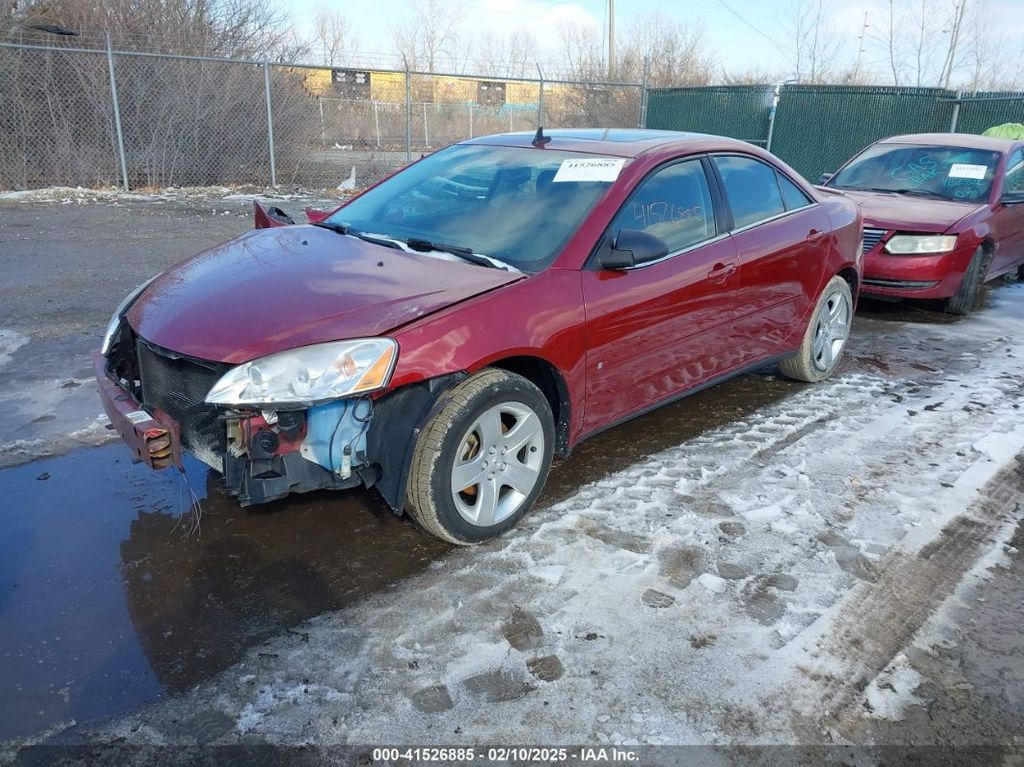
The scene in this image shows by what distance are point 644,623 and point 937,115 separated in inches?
613

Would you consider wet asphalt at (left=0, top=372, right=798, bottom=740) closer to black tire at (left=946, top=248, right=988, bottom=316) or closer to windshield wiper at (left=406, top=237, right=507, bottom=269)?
windshield wiper at (left=406, top=237, right=507, bottom=269)

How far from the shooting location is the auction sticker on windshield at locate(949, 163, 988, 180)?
302 inches

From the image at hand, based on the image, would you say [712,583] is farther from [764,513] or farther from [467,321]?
[467,321]

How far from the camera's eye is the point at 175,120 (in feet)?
44.9

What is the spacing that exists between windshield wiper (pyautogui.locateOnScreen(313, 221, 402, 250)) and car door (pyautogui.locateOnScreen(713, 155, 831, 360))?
1.90 meters

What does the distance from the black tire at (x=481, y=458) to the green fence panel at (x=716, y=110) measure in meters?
15.9

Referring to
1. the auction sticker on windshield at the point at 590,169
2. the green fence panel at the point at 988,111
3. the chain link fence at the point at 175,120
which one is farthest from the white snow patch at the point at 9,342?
the green fence panel at the point at 988,111

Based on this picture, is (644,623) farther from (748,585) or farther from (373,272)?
(373,272)

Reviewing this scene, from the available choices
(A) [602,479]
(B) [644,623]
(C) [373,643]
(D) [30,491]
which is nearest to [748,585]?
(B) [644,623]

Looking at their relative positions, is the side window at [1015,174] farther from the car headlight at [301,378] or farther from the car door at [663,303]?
the car headlight at [301,378]

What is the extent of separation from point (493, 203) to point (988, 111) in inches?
555

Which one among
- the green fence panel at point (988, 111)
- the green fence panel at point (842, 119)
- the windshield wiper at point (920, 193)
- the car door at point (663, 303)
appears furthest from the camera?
the green fence panel at point (842, 119)

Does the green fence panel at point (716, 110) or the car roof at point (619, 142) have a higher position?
the green fence panel at point (716, 110)

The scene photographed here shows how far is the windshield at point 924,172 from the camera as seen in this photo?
7645 mm
